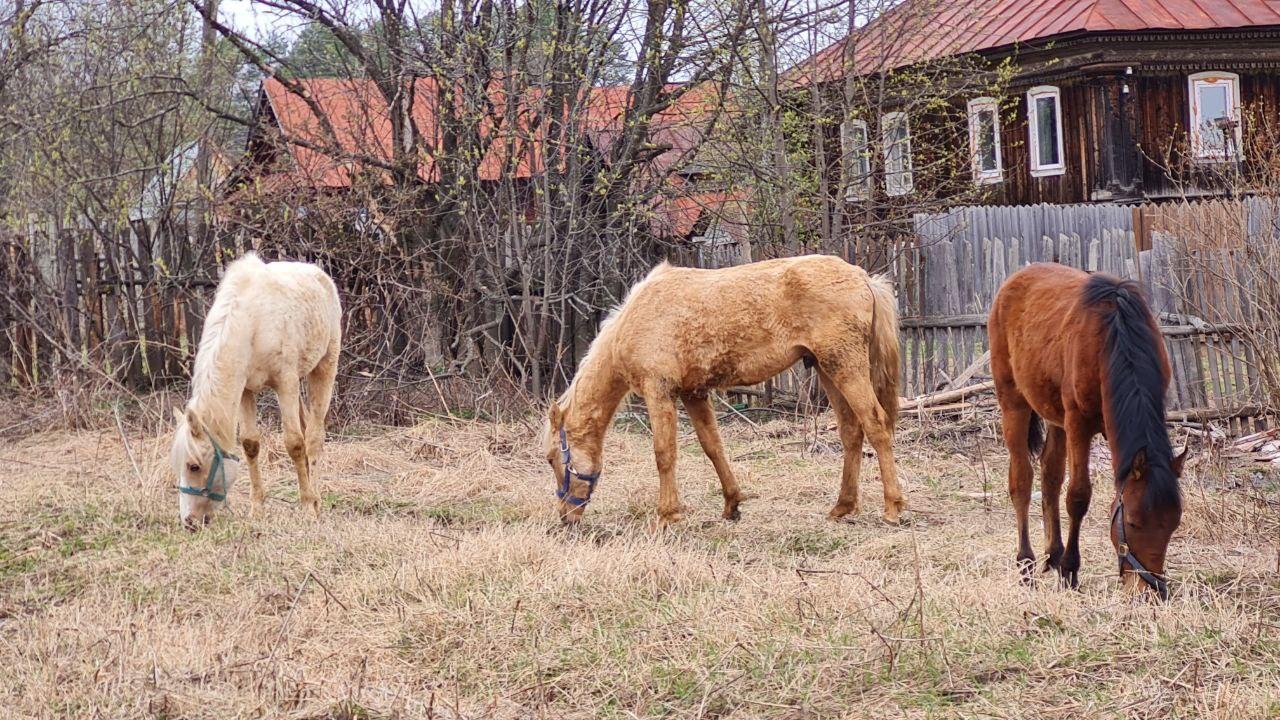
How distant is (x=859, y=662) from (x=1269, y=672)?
1.37 meters

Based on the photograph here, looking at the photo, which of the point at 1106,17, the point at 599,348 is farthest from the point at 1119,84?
the point at 599,348

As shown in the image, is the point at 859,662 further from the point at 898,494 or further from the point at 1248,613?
the point at 898,494

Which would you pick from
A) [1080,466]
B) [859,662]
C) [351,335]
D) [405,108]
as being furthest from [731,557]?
[405,108]

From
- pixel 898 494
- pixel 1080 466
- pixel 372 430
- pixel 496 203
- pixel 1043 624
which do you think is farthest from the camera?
pixel 496 203

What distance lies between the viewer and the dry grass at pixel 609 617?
4148 millimetres

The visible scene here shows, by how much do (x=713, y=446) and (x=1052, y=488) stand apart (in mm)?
2454

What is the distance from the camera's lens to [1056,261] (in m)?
11.9

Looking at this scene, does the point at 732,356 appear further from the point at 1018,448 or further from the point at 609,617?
the point at 609,617

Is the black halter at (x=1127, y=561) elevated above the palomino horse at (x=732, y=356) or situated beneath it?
situated beneath

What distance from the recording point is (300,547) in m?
6.68

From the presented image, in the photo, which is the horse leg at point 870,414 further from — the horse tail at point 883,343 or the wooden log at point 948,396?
the wooden log at point 948,396

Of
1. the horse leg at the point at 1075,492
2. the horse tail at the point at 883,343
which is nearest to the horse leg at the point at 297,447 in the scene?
the horse tail at the point at 883,343

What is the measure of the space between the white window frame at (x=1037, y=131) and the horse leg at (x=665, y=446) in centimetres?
1601

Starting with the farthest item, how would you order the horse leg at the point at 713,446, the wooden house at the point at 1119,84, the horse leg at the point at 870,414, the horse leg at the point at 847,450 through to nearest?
the wooden house at the point at 1119,84
the horse leg at the point at 713,446
the horse leg at the point at 847,450
the horse leg at the point at 870,414
